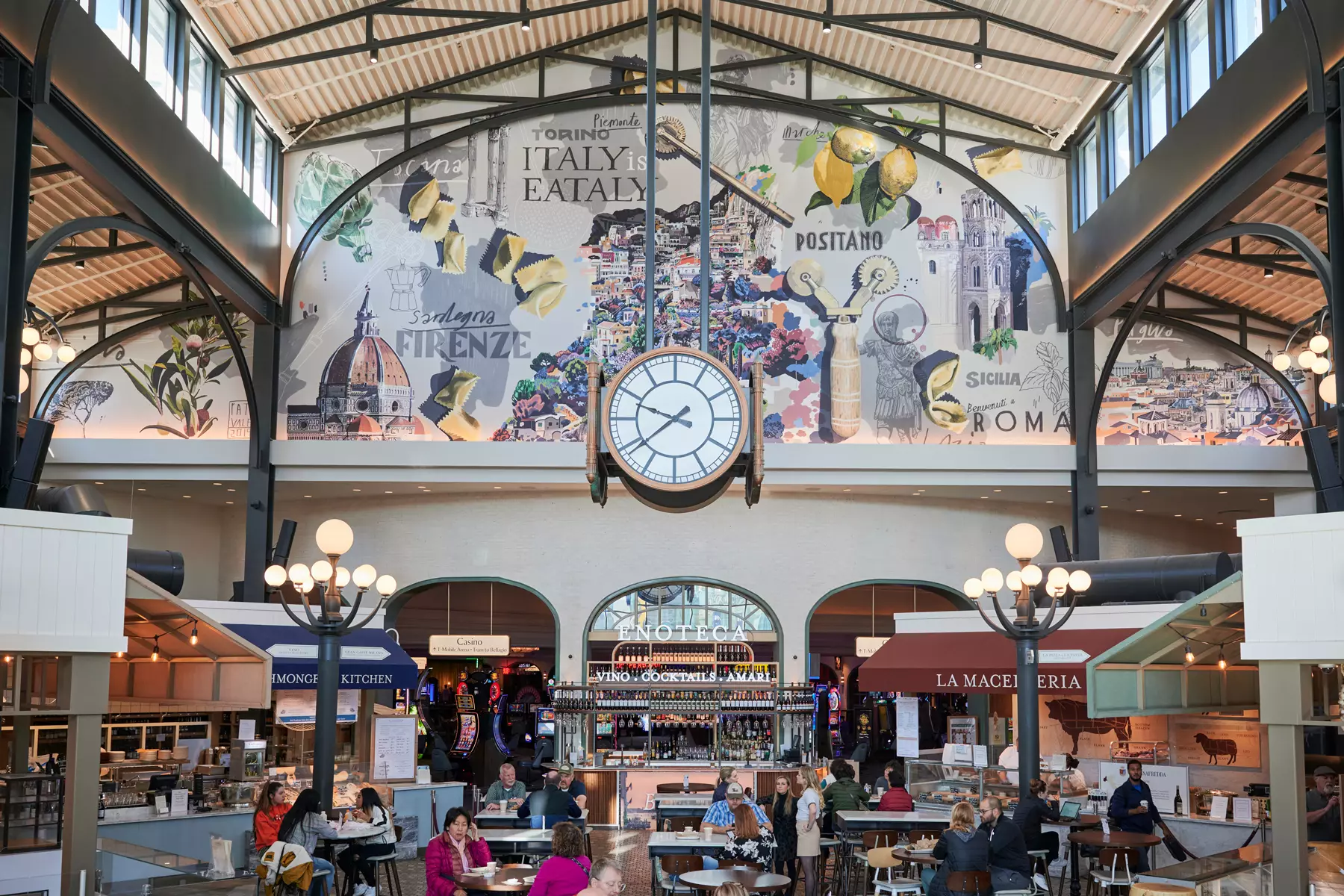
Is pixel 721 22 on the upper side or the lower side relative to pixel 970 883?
upper

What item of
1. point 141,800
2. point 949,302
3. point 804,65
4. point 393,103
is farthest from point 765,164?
point 141,800

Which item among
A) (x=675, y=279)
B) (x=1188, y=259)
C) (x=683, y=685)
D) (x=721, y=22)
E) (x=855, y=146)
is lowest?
(x=683, y=685)

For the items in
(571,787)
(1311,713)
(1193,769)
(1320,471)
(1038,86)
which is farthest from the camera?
(1038,86)

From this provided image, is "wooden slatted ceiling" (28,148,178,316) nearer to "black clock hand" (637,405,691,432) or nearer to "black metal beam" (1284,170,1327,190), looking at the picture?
"black clock hand" (637,405,691,432)

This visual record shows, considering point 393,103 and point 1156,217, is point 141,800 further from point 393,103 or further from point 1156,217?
point 1156,217

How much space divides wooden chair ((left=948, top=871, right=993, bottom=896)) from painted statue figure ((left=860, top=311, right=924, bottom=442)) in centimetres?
1147

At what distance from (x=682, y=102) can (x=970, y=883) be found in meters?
15.0

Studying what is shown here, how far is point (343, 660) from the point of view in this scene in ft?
61.5

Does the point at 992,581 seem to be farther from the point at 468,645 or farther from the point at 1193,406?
the point at 468,645

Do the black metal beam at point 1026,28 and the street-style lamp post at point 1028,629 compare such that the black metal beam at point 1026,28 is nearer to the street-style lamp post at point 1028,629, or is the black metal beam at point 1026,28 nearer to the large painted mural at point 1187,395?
the large painted mural at point 1187,395

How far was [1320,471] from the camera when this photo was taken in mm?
11516

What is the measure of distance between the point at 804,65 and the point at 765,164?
1794mm

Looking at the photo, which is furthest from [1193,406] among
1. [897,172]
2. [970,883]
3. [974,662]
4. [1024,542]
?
[970,883]

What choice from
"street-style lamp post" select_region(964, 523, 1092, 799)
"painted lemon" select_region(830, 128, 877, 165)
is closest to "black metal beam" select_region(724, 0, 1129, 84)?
"painted lemon" select_region(830, 128, 877, 165)
